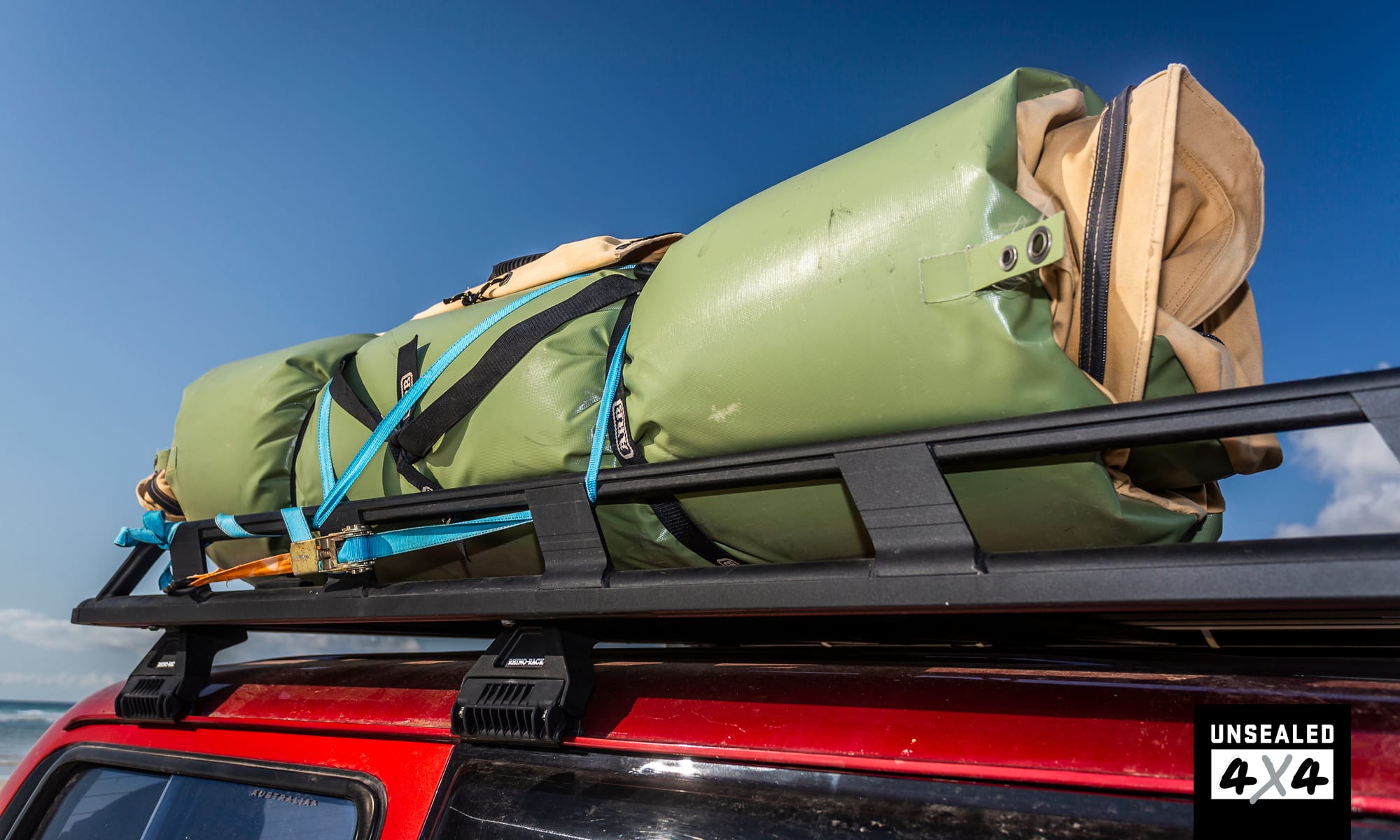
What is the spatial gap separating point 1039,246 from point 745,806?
0.79 metres

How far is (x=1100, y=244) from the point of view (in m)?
1.10

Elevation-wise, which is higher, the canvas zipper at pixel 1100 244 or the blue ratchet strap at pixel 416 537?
the canvas zipper at pixel 1100 244

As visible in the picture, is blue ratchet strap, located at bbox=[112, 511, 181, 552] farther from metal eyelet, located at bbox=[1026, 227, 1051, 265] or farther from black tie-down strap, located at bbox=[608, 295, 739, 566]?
metal eyelet, located at bbox=[1026, 227, 1051, 265]

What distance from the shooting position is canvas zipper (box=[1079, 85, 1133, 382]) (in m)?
1.10

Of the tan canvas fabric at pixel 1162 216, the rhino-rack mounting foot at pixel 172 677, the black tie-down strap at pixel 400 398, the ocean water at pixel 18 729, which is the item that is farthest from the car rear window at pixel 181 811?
the ocean water at pixel 18 729

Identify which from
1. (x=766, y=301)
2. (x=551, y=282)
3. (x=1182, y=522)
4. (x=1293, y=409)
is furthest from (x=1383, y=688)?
(x=551, y=282)

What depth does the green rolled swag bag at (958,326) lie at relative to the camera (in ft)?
3.55

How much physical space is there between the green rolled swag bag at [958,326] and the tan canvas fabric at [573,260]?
302 mm

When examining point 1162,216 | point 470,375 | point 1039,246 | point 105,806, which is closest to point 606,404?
point 470,375

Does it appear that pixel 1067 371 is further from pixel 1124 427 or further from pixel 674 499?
pixel 674 499

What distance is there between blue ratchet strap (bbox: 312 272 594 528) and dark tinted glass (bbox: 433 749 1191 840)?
0.57 metres

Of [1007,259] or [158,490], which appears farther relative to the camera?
[158,490]

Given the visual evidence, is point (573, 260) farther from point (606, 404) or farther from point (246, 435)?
point (246, 435)

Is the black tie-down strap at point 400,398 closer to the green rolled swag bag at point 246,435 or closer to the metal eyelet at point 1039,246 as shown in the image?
the green rolled swag bag at point 246,435
